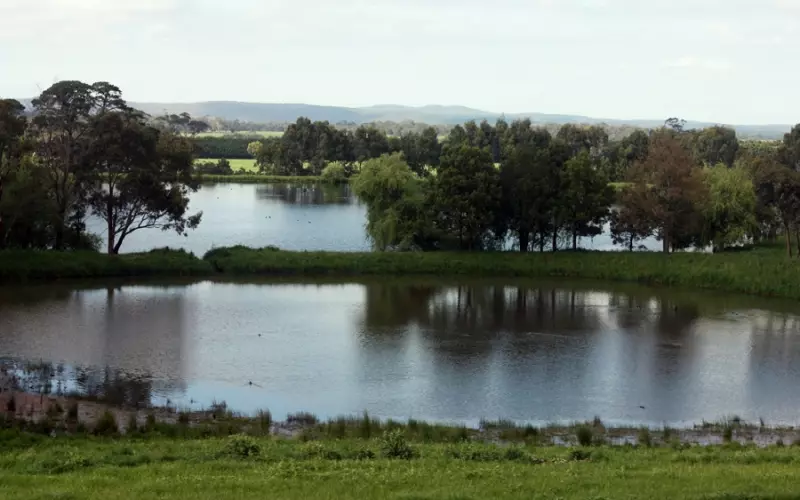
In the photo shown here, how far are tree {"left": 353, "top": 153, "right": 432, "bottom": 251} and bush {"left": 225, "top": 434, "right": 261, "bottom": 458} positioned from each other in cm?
3434

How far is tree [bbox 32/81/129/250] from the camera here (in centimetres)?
4428

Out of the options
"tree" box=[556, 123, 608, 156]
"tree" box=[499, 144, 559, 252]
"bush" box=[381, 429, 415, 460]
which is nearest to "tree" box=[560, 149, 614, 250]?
"tree" box=[499, 144, 559, 252]

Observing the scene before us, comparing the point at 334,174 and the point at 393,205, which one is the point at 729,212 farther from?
the point at 334,174

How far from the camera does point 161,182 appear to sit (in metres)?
47.3

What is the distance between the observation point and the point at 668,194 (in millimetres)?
49219

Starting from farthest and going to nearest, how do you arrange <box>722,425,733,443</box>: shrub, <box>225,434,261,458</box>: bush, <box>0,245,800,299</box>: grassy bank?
1. <box>0,245,800,299</box>: grassy bank
2. <box>722,425,733,443</box>: shrub
3. <box>225,434,261,458</box>: bush

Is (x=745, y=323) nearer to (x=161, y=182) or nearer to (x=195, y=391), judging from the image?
(x=195, y=391)

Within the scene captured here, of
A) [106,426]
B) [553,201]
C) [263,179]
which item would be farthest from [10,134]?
[263,179]

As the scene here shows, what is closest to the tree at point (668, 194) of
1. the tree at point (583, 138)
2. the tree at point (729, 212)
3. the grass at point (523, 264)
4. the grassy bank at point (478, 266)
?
the tree at point (729, 212)

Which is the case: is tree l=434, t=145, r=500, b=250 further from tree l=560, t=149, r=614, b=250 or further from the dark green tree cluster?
tree l=560, t=149, r=614, b=250

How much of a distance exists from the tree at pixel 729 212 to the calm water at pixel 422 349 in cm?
1085

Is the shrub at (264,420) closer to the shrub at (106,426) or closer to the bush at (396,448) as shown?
the shrub at (106,426)

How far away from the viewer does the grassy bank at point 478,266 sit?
43.5 metres

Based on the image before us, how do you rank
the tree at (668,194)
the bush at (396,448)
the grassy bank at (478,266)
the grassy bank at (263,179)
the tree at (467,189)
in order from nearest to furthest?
the bush at (396,448) < the grassy bank at (478,266) < the tree at (467,189) < the tree at (668,194) < the grassy bank at (263,179)
